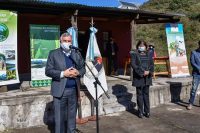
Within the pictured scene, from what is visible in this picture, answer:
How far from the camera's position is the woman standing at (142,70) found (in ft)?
30.0

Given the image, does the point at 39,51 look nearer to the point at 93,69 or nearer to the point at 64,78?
the point at 93,69

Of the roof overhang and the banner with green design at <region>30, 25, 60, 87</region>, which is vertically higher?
the roof overhang

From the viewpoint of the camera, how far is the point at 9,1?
410 inches

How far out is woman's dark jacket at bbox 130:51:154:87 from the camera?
913 centimetres

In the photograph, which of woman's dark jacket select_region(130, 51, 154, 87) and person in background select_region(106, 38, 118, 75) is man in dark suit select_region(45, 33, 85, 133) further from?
person in background select_region(106, 38, 118, 75)

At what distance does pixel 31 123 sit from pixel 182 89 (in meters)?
6.01

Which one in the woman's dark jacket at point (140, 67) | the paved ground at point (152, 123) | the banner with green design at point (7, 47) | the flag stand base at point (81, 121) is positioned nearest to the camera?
the paved ground at point (152, 123)

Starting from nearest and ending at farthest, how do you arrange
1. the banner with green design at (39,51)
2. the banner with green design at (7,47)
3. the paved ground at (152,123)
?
the paved ground at (152,123) → the banner with green design at (7,47) → the banner with green design at (39,51)

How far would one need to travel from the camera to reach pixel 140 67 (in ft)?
29.9

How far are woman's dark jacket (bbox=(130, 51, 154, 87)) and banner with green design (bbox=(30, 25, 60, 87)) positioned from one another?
3.73 meters

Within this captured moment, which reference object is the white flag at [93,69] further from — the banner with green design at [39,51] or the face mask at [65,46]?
the face mask at [65,46]

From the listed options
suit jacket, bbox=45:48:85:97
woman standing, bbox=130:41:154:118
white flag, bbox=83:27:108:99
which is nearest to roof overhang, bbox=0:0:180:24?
white flag, bbox=83:27:108:99

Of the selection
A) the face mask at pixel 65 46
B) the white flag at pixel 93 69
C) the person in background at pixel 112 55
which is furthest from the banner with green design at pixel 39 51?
the face mask at pixel 65 46

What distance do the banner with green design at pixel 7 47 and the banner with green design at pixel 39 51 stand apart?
1357mm
